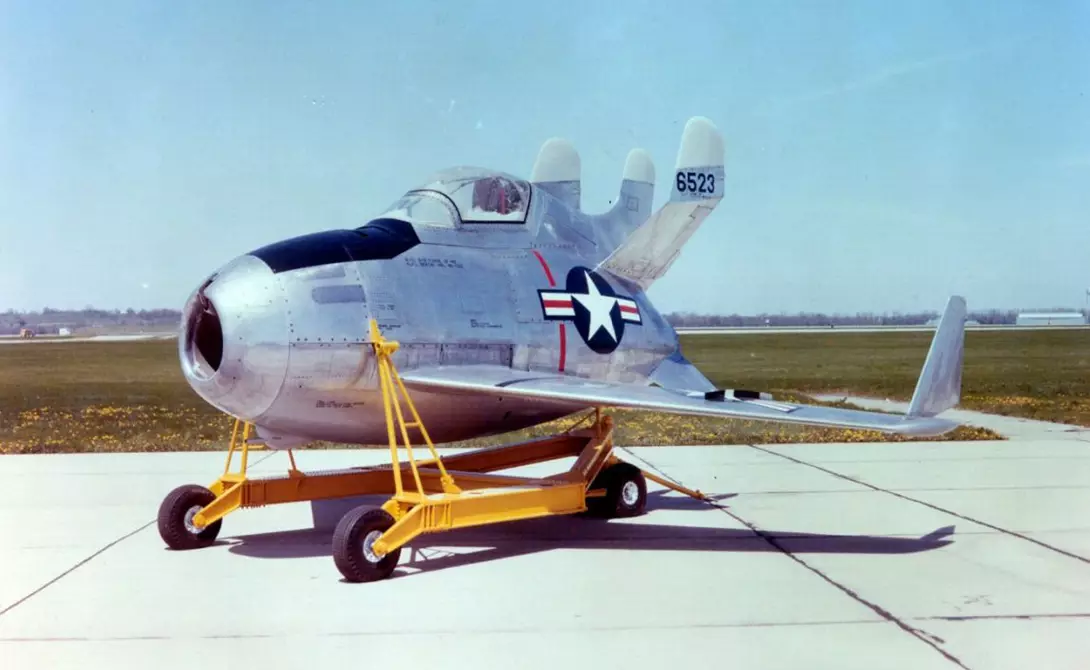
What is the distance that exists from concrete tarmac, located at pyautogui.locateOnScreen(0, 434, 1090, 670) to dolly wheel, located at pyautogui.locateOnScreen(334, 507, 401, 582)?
122 millimetres

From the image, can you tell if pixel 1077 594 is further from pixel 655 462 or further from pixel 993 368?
pixel 993 368

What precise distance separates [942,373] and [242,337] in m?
5.33

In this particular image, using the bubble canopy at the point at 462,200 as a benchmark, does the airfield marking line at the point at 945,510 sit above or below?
below

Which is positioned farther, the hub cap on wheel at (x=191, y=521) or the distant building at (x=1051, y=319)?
the distant building at (x=1051, y=319)

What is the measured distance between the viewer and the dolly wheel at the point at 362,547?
6871 millimetres

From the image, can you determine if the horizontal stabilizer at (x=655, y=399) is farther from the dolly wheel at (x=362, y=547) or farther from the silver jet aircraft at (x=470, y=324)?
the dolly wheel at (x=362, y=547)

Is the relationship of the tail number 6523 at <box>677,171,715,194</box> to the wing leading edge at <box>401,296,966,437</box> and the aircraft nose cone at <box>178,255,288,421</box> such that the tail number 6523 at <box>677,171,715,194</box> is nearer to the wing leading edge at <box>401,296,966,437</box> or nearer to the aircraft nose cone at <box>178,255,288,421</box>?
the wing leading edge at <box>401,296,966,437</box>

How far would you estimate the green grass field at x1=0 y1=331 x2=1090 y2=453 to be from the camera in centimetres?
1716

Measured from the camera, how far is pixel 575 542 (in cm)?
855

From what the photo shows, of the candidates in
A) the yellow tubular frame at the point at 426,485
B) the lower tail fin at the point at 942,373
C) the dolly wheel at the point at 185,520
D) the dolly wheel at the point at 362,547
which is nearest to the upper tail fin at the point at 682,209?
the yellow tubular frame at the point at 426,485

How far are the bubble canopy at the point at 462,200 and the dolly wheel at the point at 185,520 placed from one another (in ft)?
9.63

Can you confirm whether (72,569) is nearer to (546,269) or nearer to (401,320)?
(401,320)

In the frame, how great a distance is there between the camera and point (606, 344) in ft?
32.4

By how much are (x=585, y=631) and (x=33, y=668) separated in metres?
2.97
